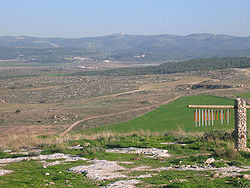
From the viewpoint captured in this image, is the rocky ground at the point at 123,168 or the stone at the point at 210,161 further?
the stone at the point at 210,161

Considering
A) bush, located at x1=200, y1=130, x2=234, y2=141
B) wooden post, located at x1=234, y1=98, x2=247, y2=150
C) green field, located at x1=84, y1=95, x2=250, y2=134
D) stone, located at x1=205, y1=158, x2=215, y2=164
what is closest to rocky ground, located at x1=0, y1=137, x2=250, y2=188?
stone, located at x1=205, y1=158, x2=215, y2=164

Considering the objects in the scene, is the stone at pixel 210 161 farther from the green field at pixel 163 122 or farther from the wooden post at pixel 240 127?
the green field at pixel 163 122

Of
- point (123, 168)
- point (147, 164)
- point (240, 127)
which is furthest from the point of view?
point (240, 127)

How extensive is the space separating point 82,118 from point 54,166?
31998mm

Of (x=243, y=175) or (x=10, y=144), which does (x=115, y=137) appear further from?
(x=243, y=175)

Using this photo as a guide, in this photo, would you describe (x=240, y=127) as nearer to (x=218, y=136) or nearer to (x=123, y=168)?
(x=218, y=136)

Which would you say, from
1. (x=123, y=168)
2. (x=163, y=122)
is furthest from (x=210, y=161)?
(x=163, y=122)

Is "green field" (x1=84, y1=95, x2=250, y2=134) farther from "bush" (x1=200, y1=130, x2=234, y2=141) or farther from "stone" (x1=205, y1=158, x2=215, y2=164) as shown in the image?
"stone" (x1=205, y1=158, x2=215, y2=164)

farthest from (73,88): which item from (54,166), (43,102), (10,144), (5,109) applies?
(54,166)

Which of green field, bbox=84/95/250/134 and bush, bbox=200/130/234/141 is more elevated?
bush, bbox=200/130/234/141

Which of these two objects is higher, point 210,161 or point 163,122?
point 210,161

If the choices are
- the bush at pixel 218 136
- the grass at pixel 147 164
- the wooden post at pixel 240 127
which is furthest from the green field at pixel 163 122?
the wooden post at pixel 240 127

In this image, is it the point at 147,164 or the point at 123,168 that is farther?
the point at 147,164

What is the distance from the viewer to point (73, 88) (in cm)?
8450
